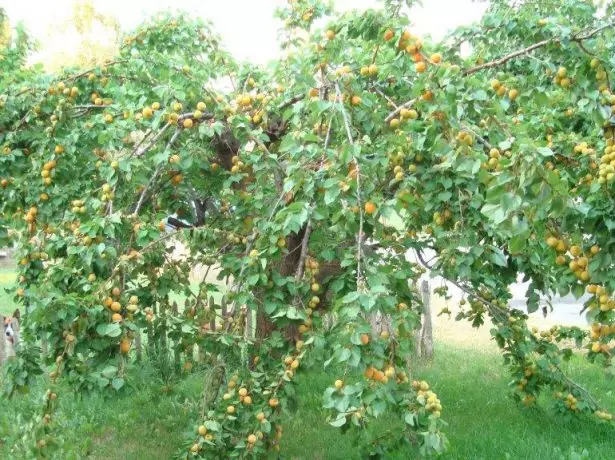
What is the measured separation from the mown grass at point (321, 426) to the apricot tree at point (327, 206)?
31cm

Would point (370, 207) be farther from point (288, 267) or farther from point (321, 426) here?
point (321, 426)

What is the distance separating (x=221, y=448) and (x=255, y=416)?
0.26 meters

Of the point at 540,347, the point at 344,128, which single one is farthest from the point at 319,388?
the point at 344,128

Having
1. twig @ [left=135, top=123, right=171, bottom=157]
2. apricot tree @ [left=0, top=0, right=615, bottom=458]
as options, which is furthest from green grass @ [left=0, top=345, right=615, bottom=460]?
twig @ [left=135, top=123, right=171, bottom=157]

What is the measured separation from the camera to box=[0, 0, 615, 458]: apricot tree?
2051mm

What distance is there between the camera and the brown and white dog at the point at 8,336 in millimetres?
5785

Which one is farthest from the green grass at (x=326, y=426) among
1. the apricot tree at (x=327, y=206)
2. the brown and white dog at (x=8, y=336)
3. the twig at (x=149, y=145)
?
the twig at (x=149, y=145)

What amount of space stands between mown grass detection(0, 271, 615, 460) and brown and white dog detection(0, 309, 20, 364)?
908 millimetres

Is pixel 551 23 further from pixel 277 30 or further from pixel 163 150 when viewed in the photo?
pixel 277 30

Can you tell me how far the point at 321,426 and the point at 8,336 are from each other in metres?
3.47

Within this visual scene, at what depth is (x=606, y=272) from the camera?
6.23 ft

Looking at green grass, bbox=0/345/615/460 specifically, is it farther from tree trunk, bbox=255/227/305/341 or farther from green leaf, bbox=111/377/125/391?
green leaf, bbox=111/377/125/391

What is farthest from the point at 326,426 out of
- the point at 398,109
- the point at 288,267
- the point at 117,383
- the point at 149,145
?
the point at 398,109

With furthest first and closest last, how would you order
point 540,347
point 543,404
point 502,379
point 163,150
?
point 502,379 → point 543,404 → point 540,347 → point 163,150
